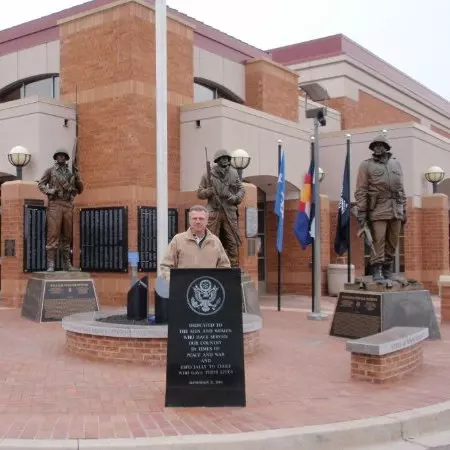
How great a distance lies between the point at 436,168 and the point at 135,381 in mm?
14350

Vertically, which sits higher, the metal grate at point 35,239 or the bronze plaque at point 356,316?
the metal grate at point 35,239

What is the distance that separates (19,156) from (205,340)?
10077 millimetres

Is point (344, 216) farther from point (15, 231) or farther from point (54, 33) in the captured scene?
point (54, 33)

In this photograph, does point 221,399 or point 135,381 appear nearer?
point 221,399

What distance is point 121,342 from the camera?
7.87 m

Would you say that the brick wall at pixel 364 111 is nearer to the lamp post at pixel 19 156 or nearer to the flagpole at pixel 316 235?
the flagpole at pixel 316 235

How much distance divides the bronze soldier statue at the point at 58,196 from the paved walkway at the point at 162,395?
3.63m

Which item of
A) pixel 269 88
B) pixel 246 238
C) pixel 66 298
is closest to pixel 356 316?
pixel 246 238

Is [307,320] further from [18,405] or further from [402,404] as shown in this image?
[18,405]

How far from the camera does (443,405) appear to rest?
19.6 ft

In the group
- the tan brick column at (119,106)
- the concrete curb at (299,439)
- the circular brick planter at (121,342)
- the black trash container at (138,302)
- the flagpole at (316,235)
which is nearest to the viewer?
the concrete curb at (299,439)

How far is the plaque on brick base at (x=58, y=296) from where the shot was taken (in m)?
12.1

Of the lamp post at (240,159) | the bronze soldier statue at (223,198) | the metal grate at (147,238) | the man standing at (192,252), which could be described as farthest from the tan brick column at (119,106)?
the man standing at (192,252)

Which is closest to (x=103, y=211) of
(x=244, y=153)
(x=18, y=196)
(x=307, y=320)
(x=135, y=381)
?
(x=18, y=196)
